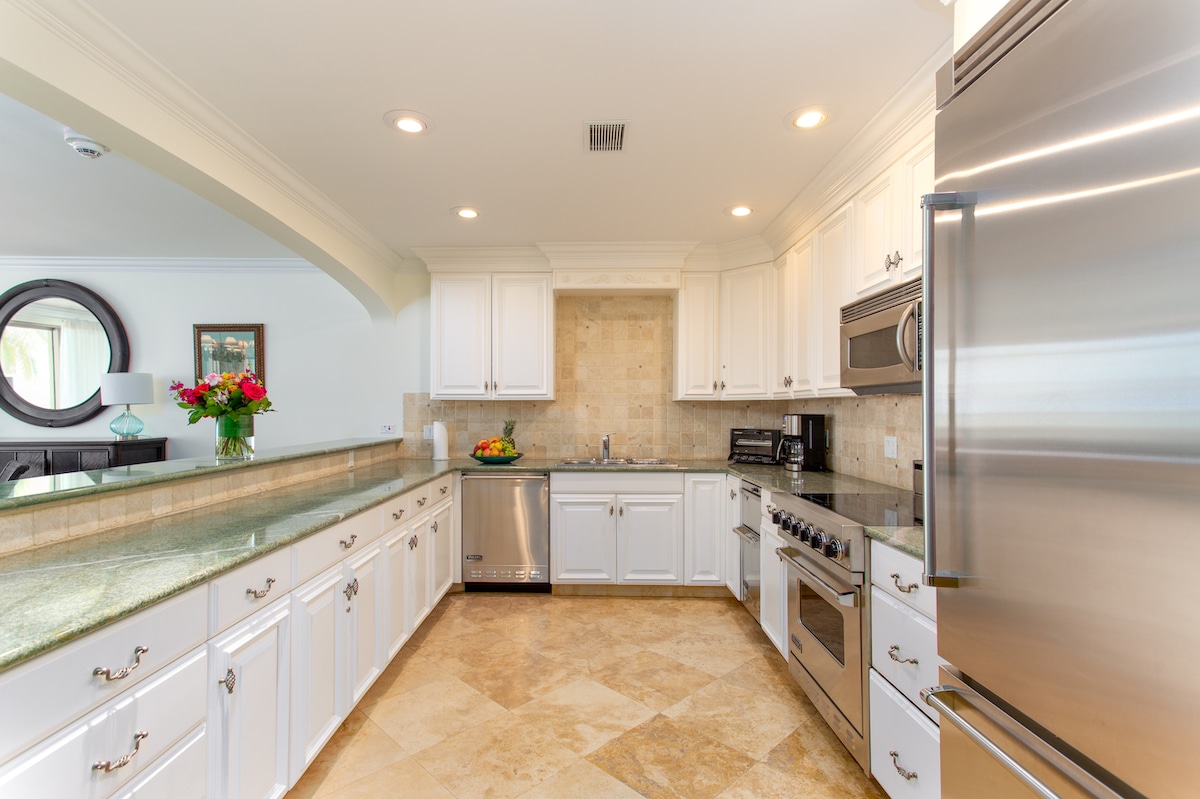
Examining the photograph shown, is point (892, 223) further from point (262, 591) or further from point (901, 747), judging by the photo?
point (262, 591)

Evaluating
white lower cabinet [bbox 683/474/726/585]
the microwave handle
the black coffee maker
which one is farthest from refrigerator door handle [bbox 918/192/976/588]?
white lower cabinet [bbox 683/474/726/585]

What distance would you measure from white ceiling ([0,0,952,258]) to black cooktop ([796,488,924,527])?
1580mm

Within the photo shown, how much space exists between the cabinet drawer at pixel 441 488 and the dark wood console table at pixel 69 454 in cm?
262

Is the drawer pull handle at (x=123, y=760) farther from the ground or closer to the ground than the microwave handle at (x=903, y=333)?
closer to the ground

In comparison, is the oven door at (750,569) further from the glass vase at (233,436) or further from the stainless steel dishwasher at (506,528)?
the glass vase at (233,436)

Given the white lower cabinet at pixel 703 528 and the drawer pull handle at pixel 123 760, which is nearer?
the drawer pull handle at pixel 123 760

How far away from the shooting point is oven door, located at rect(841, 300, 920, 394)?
5.76ft

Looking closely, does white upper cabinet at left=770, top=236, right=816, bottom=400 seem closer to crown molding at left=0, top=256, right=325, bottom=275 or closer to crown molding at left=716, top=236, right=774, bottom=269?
crown molding at left=716, top=236, right=774, bottom=269

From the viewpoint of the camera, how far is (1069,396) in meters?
0.75

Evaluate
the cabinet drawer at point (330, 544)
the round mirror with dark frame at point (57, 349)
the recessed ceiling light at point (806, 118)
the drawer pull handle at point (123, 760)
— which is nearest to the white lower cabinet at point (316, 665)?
the cabinet drawer at point (330, 544)

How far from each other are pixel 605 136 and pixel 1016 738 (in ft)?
7.70

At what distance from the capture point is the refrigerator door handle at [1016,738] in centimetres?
74

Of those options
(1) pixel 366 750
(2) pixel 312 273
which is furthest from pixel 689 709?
(2) pixel 312 273

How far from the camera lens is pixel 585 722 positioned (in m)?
2.25
